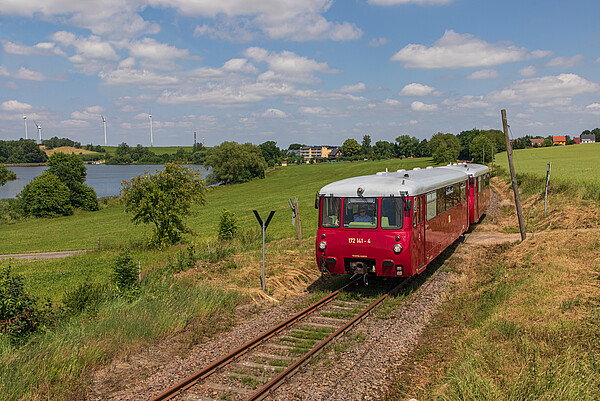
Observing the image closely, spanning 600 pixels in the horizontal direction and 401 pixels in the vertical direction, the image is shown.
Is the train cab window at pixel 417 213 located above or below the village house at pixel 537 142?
below

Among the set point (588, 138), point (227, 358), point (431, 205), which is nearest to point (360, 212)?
point (431, 205)

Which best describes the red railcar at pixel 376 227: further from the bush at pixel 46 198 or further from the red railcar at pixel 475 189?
the bush at pixel 46 198

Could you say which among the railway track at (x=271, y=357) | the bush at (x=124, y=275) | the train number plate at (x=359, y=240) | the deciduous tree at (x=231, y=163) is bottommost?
the railway track at (x=271, y=357)

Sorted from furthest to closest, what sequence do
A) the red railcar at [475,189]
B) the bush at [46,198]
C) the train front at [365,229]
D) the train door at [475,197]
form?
the bush at [46,198] < the train door at [475,197] < the red railcar at [475,189] < the train front at [365,229]

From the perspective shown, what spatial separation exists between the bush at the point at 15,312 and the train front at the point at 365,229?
7.08m

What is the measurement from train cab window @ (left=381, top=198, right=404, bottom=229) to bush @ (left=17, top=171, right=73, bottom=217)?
6357 centimetres

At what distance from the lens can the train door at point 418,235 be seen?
11.8 meters

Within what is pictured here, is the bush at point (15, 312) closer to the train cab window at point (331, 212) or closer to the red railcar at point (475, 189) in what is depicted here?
the train cab window at point (331, 212)

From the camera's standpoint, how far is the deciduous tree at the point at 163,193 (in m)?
26.0

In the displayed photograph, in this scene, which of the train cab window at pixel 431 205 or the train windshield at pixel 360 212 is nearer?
the train windshield at pixel 360 212

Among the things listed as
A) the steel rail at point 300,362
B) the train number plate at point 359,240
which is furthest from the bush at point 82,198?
the steel rail at point 300,362

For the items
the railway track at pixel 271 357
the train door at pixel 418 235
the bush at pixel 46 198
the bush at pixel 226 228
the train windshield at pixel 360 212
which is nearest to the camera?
the railway track at pixel 271 357

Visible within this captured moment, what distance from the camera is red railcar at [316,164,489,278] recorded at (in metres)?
11.5

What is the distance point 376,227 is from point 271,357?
15.3ft
